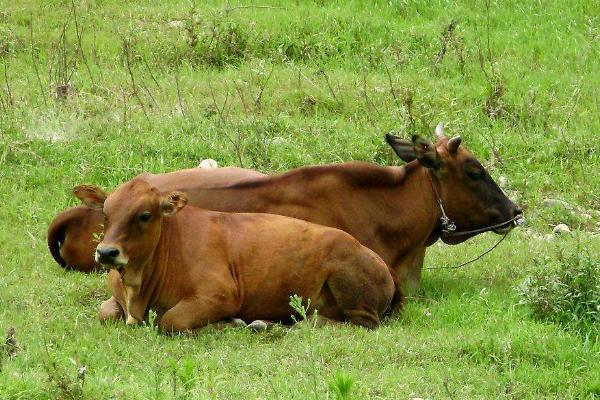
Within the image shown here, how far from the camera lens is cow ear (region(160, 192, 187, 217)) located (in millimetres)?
10391

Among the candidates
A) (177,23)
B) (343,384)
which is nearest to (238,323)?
(343,384)

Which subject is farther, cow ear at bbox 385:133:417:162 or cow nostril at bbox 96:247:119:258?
cow ear at bbox 385:133:417:162

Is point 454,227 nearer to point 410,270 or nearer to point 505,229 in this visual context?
point 505,229

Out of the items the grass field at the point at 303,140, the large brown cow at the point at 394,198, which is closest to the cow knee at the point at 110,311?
the grass field at the point at 303,140

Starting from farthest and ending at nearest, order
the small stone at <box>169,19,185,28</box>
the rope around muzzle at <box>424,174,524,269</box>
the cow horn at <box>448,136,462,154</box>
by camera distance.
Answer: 1. the small stone at <box>169,19,185,28</box>
2. the rope around muzzle at <box>424,174,524,269</box>
3. the cow horn at <box>448,136,462,154</box>

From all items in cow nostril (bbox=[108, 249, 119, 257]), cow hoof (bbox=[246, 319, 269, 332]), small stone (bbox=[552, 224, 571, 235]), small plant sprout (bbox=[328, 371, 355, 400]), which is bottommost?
small stone (bbox=[552, 224, 571, 235])

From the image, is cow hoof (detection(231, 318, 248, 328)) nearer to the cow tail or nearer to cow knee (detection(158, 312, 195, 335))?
cow knee (detection(158, 312, 195, 335))

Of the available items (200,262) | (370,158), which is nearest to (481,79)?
(370,158)

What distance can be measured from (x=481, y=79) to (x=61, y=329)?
8002mm

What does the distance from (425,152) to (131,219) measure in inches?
110

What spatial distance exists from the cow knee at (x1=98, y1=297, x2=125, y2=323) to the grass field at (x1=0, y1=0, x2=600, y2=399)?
0.45 feet

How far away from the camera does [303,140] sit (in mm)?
15031

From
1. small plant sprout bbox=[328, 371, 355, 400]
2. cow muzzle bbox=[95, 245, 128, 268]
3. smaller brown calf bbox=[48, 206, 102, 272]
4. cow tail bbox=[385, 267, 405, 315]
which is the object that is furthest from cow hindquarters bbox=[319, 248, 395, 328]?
small plant sprout bbox=[328, 371, 355, 400]

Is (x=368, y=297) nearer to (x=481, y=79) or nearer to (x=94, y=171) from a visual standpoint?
(x=94, y=171)
